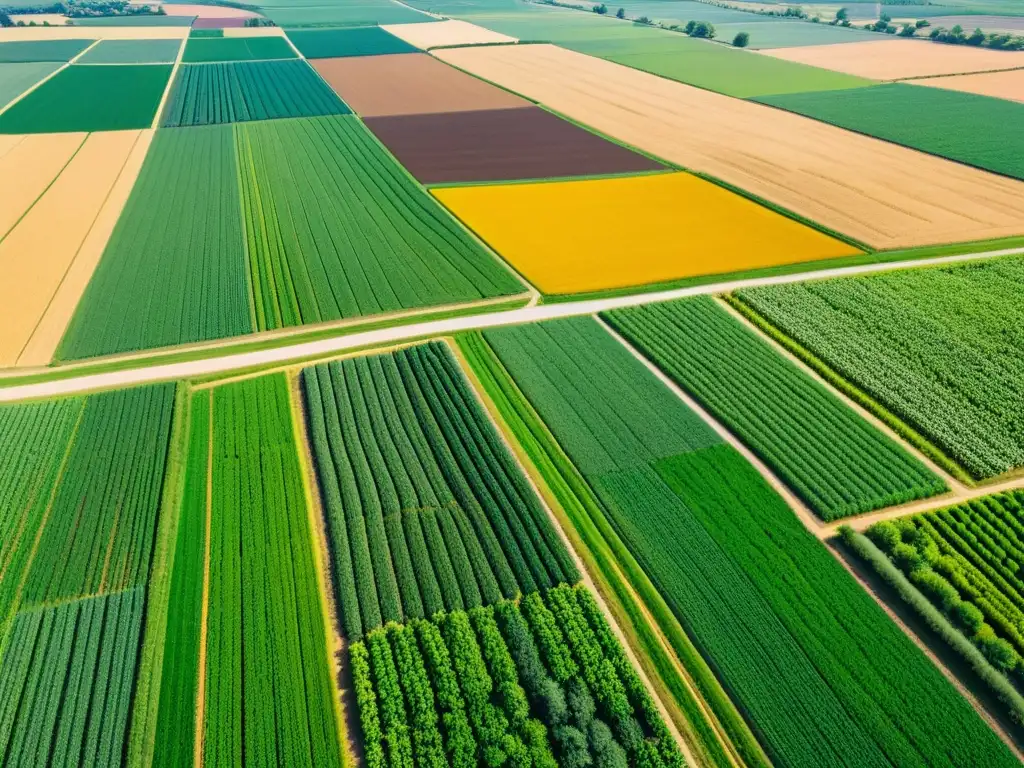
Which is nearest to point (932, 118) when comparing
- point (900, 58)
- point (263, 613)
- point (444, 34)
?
point (900, 58)

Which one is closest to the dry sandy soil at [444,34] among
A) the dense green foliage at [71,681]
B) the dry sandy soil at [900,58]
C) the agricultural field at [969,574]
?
the dry sandy soil at [900,58]

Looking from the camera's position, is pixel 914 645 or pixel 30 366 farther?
pixel 30 366

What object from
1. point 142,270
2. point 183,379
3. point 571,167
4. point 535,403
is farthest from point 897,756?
point 571,167

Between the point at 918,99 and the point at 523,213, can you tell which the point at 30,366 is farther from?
the point at 918,99

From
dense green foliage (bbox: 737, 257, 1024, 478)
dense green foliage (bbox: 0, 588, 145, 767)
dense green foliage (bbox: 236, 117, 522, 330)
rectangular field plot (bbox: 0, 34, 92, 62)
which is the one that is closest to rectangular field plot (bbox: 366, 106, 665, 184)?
dense green foliage (bbox: 236, 117, 522, 330)

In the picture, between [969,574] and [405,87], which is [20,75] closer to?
[405,87]

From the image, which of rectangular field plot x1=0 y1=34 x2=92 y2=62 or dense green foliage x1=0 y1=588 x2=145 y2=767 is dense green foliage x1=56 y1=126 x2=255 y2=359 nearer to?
dense green foliage x1=0 y1=588 x2=145 y2=767
